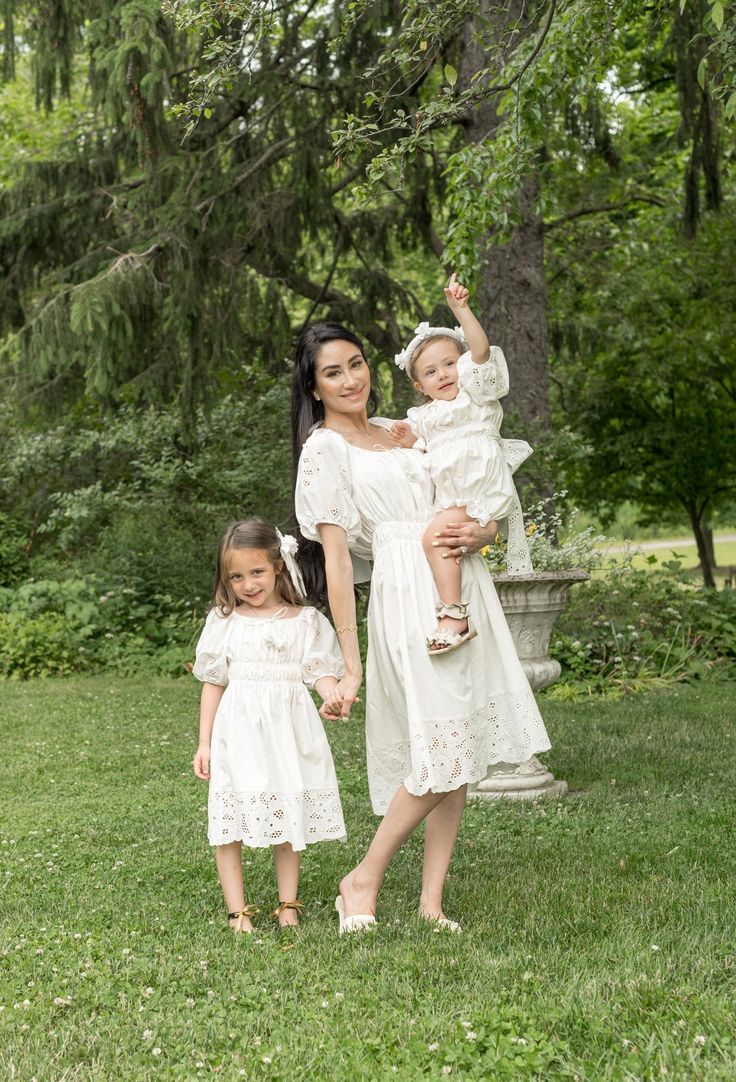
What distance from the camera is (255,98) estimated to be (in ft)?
33.2

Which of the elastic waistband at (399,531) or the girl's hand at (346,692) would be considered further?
the elastic waistband at (399,531)

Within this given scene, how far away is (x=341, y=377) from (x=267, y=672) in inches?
37.2

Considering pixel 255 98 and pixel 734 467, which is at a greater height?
pixel 255 98

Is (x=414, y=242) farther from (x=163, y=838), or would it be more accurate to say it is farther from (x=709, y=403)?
(x=163, y=838)

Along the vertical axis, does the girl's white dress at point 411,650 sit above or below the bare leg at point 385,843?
above

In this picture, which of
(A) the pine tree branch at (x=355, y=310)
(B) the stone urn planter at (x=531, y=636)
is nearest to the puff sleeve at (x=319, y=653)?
(B) the stone urn planter at (x=531, y=636)

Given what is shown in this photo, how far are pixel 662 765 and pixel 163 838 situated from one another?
8.37 ft

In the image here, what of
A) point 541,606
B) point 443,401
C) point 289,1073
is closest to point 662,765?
point 541,606

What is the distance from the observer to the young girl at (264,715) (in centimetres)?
352

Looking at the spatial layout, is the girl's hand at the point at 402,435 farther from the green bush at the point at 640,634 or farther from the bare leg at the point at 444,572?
the green bush at the point at 640,634

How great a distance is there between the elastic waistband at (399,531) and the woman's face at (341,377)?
0.40 m

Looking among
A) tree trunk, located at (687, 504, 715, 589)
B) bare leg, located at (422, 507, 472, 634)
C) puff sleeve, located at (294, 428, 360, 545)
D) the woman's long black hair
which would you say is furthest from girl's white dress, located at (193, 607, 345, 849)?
tree trunk, located at (687, 504, 715, 589)

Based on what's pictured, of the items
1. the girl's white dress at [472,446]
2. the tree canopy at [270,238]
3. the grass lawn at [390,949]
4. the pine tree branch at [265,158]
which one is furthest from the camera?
the pine tree branch at [265,158]

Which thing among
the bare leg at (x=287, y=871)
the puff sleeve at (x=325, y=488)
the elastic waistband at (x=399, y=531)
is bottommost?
the bare leg at (x=287, y=871)
